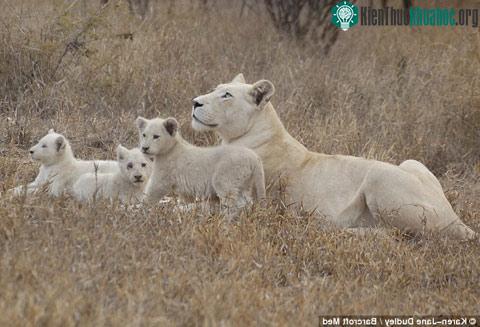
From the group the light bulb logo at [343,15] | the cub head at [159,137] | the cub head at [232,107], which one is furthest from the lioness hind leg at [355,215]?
the light bulb logo at [343,15]

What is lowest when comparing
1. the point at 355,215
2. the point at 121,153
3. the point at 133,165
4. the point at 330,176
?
the point at 355,215

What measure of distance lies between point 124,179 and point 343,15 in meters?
8.10

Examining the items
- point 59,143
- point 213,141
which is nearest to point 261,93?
point 59,143

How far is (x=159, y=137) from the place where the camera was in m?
7.60

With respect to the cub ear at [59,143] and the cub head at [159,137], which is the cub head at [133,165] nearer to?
the cub head at [159,137]

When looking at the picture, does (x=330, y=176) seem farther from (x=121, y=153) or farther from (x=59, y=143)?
(x=59, y=143)

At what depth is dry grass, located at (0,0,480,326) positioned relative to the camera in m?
5.31

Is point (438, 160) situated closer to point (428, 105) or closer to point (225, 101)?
point (428, 105)

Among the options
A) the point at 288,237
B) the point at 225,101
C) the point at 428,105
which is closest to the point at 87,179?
the point at 225,101

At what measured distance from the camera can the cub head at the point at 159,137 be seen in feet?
24.8

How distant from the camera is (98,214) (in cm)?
627

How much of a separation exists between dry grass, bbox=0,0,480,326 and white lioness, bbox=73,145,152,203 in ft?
1.99

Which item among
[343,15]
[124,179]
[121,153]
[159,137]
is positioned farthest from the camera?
[343,15]

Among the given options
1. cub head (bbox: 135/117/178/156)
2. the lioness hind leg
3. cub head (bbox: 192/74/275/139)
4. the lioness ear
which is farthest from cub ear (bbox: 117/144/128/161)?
the lioness hind leg
